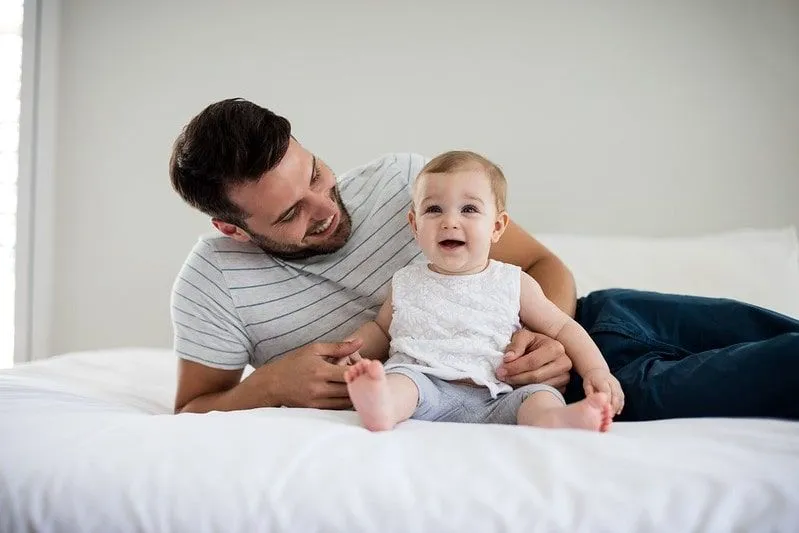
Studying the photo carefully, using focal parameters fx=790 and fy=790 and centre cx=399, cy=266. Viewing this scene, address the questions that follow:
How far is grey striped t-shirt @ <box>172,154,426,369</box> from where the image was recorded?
153 cm

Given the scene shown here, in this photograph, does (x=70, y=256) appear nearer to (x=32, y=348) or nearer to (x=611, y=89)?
(x=32, y=348)

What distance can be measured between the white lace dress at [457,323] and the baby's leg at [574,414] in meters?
0.13

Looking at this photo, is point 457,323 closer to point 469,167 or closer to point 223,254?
point 469,167

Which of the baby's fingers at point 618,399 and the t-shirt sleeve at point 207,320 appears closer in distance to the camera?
the baby's fingers at point 618,399

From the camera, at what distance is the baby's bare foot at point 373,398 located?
106 cm

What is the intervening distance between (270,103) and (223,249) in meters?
1.24

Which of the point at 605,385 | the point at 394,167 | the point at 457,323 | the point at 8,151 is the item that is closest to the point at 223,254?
the point at 394,167

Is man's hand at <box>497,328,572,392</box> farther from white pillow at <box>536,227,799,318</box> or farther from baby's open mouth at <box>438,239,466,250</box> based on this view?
white pillow at <box>536,227,799,318</box>

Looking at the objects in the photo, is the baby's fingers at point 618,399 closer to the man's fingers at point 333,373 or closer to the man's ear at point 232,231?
the man's fingers at point 333,373

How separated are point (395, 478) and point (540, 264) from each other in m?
0.87

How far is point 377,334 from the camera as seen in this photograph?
1472 millimetres

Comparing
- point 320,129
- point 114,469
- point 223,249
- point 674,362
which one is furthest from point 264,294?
point 320,129

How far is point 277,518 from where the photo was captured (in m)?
0.89

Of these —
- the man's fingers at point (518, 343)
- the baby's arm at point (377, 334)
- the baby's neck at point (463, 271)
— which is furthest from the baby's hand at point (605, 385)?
the baby's arm at point (377, 334)
